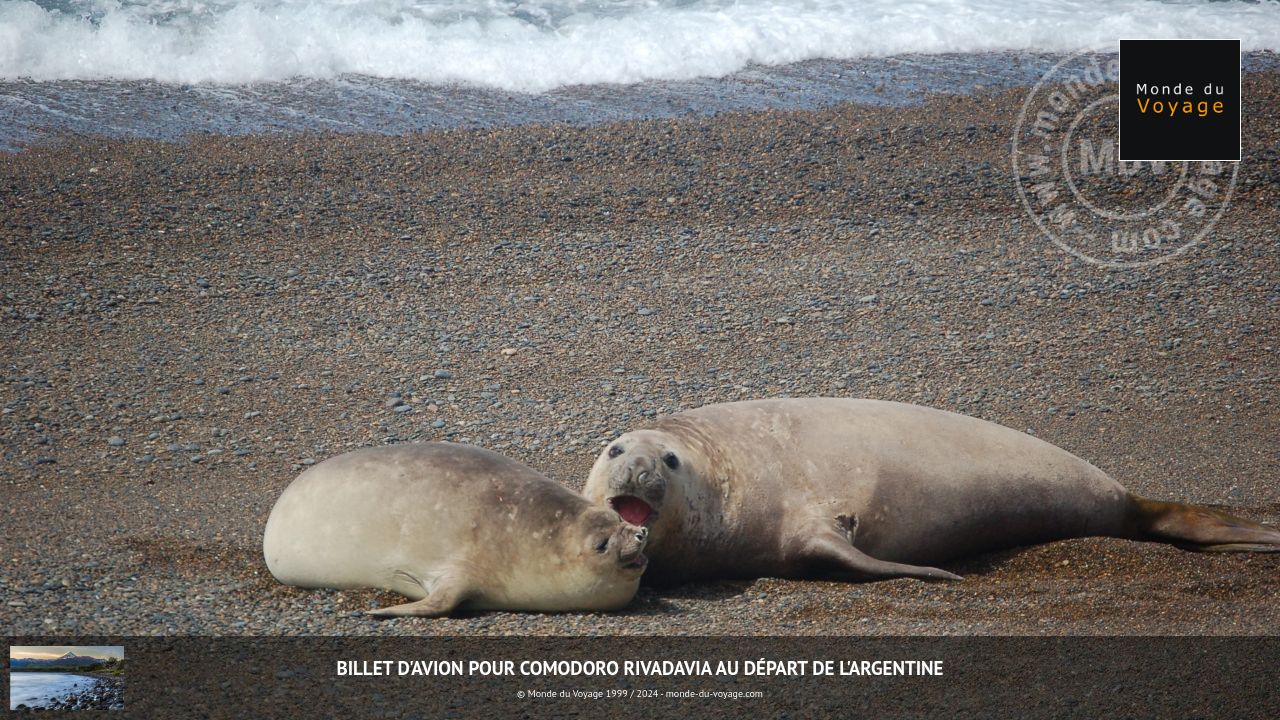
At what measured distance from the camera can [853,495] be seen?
468 cm

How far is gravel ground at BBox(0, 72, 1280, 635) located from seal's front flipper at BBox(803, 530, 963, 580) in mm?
60

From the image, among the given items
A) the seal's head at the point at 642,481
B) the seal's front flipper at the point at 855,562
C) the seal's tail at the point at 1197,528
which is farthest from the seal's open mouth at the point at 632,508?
the seal's tail at the point at 1197,528

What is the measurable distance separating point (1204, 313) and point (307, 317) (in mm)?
5588

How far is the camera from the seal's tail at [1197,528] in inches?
190

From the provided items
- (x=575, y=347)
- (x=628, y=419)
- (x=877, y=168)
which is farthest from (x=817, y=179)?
(x=628, y=419)

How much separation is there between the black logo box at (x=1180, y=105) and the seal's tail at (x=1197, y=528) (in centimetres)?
555

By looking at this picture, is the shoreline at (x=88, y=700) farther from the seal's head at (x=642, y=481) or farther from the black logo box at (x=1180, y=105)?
the black logo box at (x=1180, y=105)

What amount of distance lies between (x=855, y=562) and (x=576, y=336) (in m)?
3.29

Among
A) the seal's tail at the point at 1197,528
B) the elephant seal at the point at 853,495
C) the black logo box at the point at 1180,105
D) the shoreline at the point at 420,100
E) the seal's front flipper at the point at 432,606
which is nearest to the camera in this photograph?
the seal's front flipper at the point at 432,606

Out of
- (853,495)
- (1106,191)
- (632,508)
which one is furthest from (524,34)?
(632,508)

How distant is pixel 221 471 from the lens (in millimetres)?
5688

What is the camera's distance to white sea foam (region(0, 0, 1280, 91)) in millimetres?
12539

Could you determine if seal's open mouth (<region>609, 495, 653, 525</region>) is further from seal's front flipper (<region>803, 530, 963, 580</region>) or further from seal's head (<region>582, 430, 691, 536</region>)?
seal's front flipper (<region>803, 530, 963, 580</region>)

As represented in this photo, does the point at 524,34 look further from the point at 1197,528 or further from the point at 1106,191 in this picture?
the point at 1197,528
